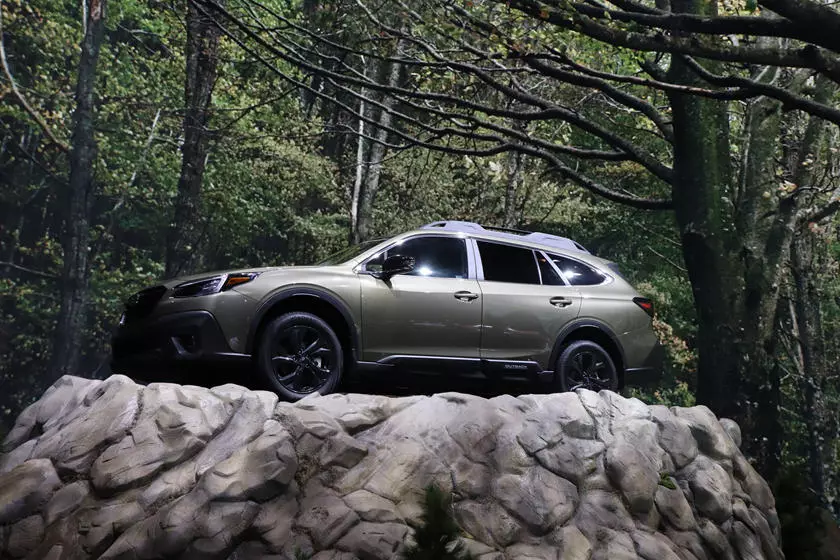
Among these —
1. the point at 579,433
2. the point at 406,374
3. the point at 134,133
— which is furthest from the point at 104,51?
the point at 579,433

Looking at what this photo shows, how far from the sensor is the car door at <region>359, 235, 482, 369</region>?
243 inches

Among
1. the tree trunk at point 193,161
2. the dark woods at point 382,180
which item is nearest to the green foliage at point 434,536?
the dark woods at point 382,180

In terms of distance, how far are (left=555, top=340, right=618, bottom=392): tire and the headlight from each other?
314 cm

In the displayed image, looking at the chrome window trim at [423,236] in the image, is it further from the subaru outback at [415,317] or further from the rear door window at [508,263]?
the rear door window at [508,263]

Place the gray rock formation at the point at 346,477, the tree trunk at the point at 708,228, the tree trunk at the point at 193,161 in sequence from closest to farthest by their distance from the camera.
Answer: the gray rock formation at the point at 346,477 < the tree trunk at the point at 708,228 < the tree trunk at the point at 193,161

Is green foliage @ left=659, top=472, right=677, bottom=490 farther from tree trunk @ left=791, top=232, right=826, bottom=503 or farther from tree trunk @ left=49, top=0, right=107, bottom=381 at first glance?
tree trunk @ left=49, top=0, right=107, bottom=381

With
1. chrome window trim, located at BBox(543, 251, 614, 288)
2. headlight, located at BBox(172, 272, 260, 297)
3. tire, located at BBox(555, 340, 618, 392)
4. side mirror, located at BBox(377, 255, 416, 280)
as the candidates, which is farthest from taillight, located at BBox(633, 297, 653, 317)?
headlight, located at BBox(172, 272, 260, 297)

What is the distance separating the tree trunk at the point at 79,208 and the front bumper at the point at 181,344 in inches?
437

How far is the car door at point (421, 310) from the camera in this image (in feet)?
20.2

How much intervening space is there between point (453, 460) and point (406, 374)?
1026 millimetres

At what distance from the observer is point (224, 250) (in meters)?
20.0

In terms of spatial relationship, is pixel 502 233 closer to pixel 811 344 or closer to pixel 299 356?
pixel 299 356

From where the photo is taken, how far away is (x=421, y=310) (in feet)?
20.7

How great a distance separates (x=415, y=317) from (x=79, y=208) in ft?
40.2
